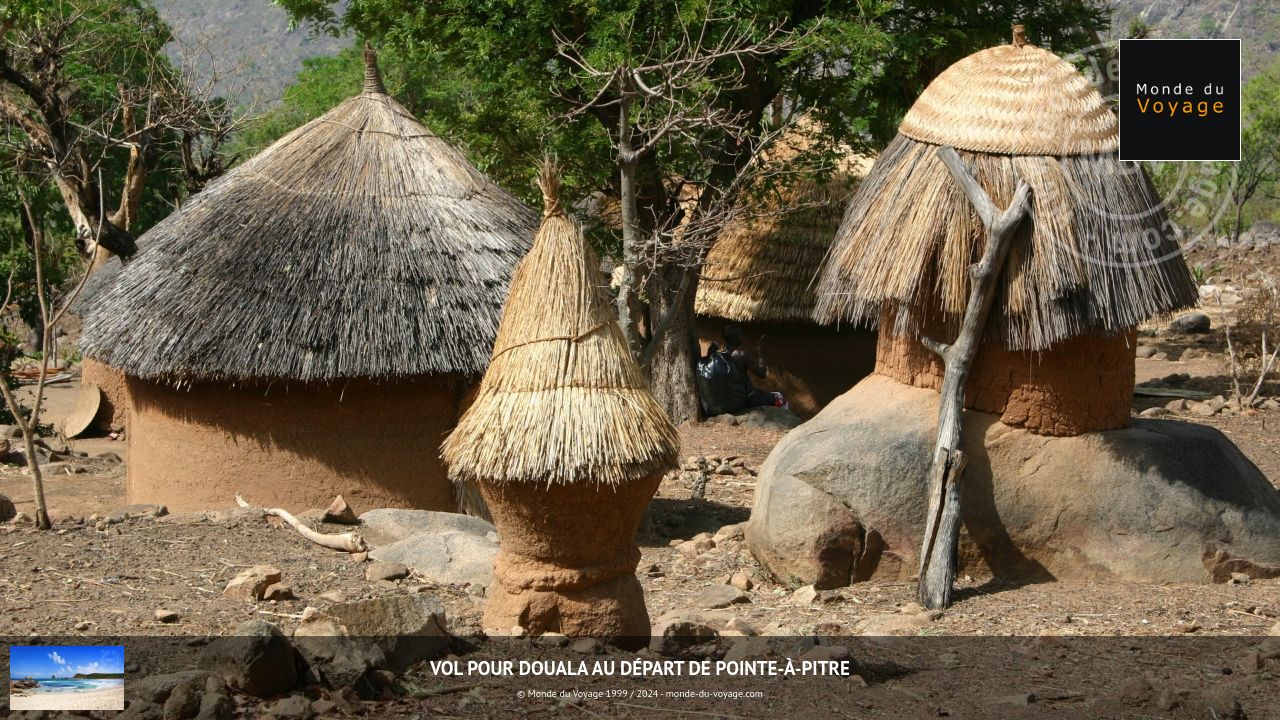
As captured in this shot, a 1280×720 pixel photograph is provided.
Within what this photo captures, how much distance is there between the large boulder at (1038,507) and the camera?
711 centimetres

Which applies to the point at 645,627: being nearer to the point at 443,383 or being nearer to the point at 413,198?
the point at 443,383

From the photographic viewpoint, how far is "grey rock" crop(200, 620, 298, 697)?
4418 mm

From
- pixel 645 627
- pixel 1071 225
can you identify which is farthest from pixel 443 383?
pixel 1071 225

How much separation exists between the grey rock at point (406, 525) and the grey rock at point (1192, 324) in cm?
1368

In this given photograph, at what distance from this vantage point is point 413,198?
938 cm

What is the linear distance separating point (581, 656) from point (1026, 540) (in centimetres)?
315

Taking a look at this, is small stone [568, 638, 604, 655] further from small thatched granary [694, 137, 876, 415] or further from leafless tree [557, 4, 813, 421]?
small thatched granary [694, 137, 876, 415]

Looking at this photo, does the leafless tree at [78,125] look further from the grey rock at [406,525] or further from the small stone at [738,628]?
the small stone at [738,628]

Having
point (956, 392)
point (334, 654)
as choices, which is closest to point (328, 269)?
point (956, 392)

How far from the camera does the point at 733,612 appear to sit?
712cm

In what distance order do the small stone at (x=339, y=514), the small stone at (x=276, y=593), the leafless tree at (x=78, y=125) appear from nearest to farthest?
1. the small stone at (x=276, y=593)
2. the small stone at (x=339, y=514)
3. the leafless tree at (x=78, y=125)

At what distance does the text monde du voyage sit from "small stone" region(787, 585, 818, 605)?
10.7 ft

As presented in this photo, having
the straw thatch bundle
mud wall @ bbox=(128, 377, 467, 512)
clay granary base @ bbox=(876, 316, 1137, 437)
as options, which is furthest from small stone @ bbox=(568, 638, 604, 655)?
mud wall @ bbox=(128, 377, 467, 512)

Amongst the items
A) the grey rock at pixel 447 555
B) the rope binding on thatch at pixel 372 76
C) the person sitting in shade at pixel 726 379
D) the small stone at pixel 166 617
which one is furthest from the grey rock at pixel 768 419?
the small stone at pixel 166 617
